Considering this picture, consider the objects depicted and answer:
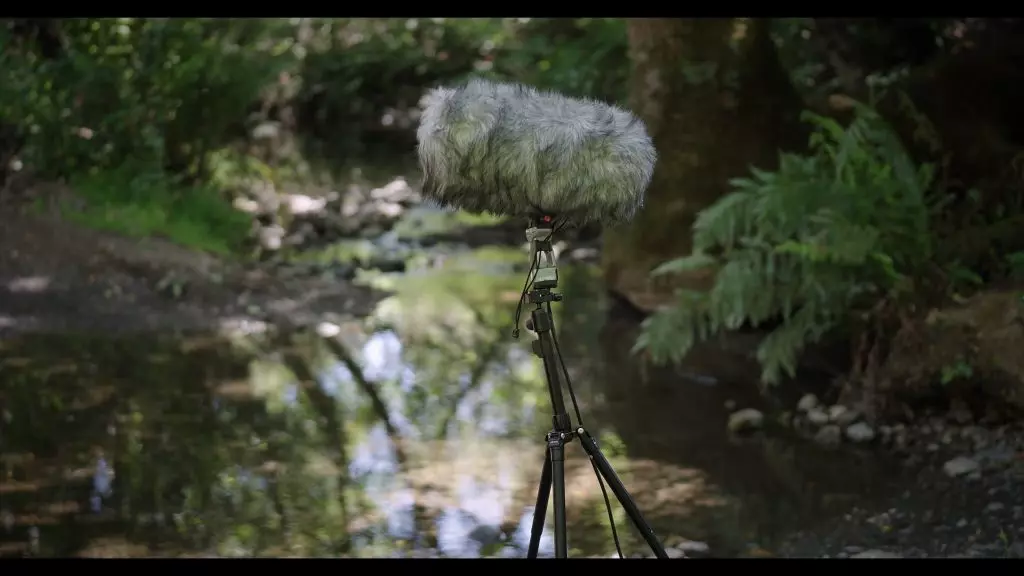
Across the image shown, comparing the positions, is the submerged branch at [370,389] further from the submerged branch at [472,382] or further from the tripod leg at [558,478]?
the tripod leg at [558,478]

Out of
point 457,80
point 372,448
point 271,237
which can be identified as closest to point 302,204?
point 271,237

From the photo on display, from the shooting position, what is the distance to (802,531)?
9.59 feet

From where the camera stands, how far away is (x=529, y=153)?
1723mm

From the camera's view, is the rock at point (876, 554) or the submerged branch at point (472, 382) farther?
the submerged branch at point (472, 382)

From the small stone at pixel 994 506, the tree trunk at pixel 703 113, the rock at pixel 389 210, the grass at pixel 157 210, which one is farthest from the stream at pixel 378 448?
the rock at pixel 389 210

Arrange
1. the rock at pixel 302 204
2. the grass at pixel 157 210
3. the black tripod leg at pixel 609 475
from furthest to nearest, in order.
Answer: the rock at pixel 302 204, the grass at pixel 157 210, the black tripod leg at pixel 609 475

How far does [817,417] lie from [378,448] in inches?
57.7

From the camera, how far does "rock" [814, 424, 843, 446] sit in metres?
3.41

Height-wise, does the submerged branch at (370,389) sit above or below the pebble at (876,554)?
above

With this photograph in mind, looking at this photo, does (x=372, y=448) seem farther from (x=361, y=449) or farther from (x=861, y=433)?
(x=861, y=433)

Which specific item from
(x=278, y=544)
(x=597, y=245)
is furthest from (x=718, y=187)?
(x=278, y=544)

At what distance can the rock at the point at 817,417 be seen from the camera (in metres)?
3.49

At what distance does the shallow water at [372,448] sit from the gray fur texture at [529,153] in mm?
1269
